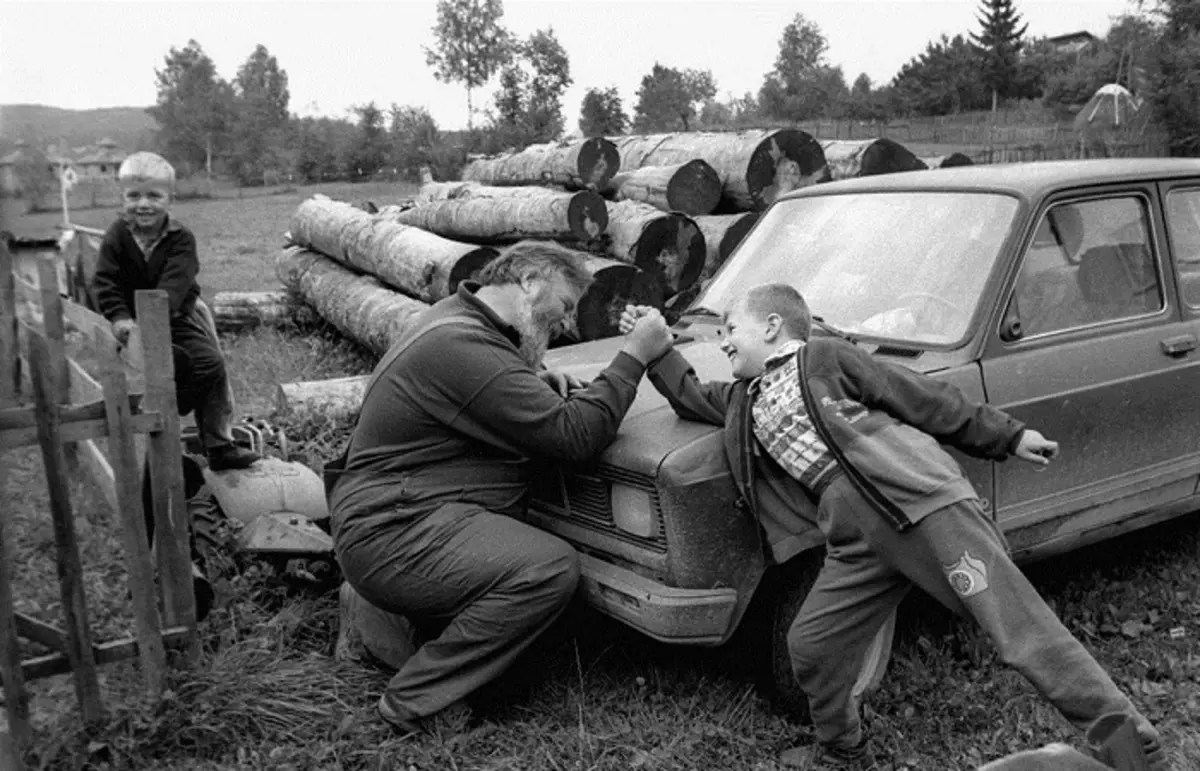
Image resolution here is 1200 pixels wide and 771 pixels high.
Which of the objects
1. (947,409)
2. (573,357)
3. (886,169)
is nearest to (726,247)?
(886,169)

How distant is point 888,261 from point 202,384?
10.6 feet

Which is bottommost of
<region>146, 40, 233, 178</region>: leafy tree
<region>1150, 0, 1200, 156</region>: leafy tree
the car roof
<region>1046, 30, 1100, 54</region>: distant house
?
the car roof

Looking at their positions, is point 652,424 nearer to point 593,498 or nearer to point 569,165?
point 593,498

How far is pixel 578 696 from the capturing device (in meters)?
4.02

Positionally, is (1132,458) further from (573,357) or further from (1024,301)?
(573,357)

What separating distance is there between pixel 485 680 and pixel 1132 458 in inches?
104

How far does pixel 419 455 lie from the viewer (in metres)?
3.90

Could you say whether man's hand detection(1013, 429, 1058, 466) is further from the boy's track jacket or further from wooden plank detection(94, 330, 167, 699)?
wooden plank detection(94, 330, 167, 699)

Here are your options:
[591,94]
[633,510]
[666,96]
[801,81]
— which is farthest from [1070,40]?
[633,510]

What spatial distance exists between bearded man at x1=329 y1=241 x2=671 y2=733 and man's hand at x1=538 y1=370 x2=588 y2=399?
0.21 m

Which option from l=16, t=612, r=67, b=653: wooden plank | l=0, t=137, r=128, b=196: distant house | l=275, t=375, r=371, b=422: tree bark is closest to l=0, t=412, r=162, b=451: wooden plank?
l=16, t=612, r=67, b=653: wooden plank

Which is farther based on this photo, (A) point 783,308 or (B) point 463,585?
(B) point 463,585

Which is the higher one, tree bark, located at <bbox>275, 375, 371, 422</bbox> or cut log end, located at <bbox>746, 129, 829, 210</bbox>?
cut log end, located at <bbox>746, 129, 829, 210</bbox>

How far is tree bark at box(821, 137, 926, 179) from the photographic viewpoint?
8.99m
